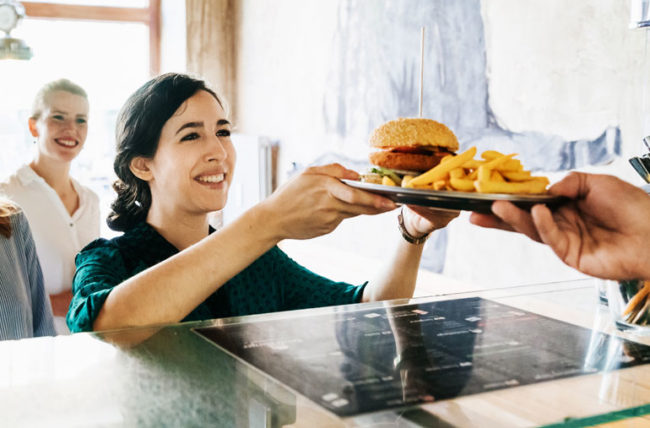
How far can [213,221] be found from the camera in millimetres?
5293

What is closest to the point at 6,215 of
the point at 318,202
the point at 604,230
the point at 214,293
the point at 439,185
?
the point at 214,293

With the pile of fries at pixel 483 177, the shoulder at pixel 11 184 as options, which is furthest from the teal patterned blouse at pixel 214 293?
the shoulder at pixel 11 184

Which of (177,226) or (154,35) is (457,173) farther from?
(154,35)

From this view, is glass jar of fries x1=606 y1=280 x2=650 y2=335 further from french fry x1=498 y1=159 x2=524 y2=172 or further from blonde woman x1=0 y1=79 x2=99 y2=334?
blonde woman x1=0 y1=79 x2=99 y2=334

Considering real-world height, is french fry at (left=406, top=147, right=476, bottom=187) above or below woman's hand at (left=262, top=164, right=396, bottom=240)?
above

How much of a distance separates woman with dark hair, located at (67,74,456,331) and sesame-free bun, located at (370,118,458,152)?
0.51ft

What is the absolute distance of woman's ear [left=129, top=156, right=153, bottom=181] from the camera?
5.77 feet

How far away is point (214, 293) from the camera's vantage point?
1591mm

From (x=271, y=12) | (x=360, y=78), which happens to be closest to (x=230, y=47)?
(x=271, y=12)

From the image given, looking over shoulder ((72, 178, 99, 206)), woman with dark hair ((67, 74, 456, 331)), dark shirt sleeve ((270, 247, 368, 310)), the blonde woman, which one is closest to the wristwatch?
woman with dark hair ((67, 74, 456, 331))

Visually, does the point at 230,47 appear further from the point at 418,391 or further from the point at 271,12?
the point at 418,391

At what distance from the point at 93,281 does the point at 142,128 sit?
0.49 m

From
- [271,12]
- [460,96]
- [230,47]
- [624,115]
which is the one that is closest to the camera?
[624,115]

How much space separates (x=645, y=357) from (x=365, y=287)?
854mm
